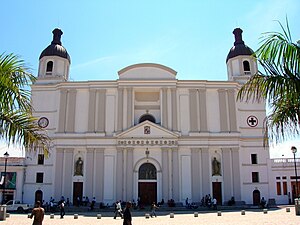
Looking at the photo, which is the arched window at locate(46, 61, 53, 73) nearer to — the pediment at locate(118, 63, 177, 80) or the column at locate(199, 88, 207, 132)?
the pediment at locate(118, 63, 177, 80)

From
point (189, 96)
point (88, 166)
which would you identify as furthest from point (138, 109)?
point (88, 166)

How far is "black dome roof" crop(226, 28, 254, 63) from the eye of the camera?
144ft

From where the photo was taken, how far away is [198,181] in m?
36.9

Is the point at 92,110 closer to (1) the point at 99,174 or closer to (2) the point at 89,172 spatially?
(2) the point at 89,172

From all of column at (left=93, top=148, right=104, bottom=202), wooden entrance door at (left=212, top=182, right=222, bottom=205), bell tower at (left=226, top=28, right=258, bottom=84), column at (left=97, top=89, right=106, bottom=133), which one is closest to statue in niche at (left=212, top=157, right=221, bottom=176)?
wooden entrance door at (left=212, top=182, right=222, bottom=205)

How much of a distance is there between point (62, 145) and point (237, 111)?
2084 centimetres

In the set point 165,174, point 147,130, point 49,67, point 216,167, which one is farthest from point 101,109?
point 216,167

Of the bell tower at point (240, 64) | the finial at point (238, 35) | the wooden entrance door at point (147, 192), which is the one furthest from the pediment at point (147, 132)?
the finial at point (238, 35)

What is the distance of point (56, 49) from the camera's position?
43281 mm

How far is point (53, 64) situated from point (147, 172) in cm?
1816

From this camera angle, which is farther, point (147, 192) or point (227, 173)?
point (227, 173)

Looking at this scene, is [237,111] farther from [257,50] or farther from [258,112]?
[257,50]

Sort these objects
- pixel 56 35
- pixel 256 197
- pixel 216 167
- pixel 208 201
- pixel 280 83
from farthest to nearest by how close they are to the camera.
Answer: pixel 56 35 → pixel 216 167 → pixel 256 197 → pixel 208 201 → pixel 280 83

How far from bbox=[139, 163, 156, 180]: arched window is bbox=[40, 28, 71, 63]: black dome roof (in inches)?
695
